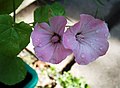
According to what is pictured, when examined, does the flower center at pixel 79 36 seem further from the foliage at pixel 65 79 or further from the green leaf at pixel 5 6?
the foliage at pixel 65 79

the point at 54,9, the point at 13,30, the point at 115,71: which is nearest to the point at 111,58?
the point at 115,71

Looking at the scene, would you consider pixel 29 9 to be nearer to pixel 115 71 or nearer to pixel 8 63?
pixel 115 71

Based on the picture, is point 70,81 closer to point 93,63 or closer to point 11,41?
point 93,63

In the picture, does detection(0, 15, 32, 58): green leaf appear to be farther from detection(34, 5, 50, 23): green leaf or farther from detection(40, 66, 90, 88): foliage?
detection(40, 66, 90, 88): foliage

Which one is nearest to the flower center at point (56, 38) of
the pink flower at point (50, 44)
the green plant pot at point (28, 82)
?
the pink flower at point (50, 44)

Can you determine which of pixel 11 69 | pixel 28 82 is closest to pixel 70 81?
pixel 28 82

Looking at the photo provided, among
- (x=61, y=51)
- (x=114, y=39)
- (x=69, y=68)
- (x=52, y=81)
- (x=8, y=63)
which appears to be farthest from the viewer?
(x=114, y=39)

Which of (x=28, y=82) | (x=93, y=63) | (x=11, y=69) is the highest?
(x=11, y=69)
